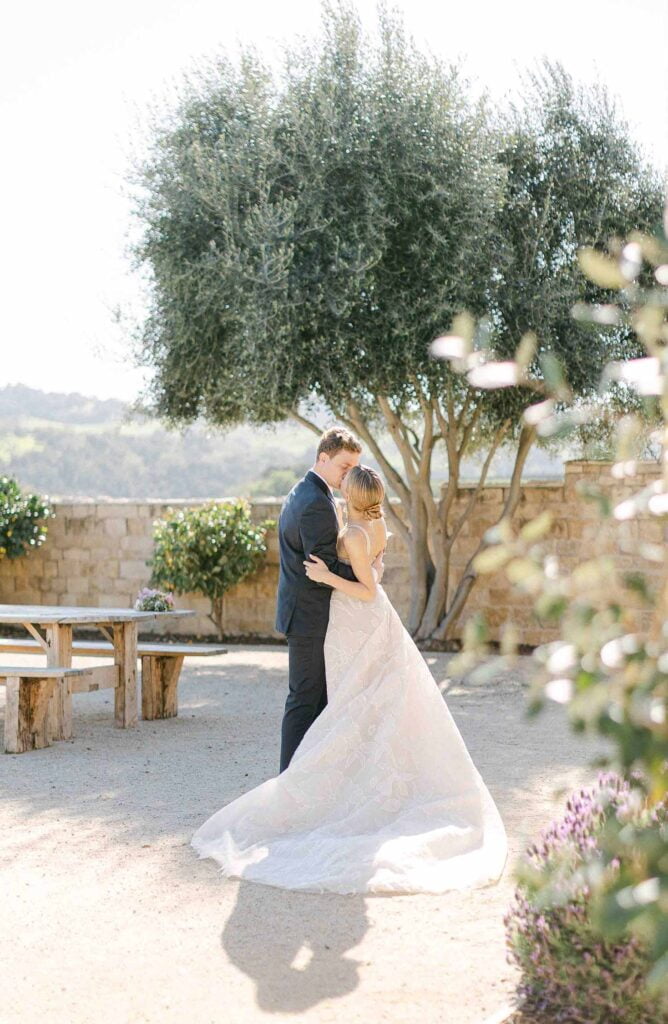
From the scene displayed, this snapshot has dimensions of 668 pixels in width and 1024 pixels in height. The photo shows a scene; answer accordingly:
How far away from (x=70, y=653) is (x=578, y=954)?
5.16 meters

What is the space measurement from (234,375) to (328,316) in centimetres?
116

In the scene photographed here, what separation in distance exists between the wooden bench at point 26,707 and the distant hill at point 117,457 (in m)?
35.3

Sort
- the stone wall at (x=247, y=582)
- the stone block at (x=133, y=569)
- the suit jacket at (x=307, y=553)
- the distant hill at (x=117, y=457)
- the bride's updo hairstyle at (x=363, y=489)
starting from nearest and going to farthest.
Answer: the bride's updo hairstyle at (x=363, y=489)
the suit jacket at (x=307, y=553)
the stone wall at (x=247, y=582)
the stone block at (x=133, y=569)
the distant hill at (x=117, y=457)

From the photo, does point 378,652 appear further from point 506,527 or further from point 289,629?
point 506,527

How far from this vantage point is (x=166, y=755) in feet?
21.4

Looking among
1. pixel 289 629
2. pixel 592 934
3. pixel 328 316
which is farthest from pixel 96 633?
pixel 592 934

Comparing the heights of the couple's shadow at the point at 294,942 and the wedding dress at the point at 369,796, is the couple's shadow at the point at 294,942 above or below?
below

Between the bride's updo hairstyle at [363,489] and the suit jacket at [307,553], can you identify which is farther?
the suit jacket at [307,553]

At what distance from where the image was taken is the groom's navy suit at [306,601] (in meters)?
4.86

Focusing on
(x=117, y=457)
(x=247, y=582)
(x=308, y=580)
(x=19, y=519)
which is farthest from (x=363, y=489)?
(x=117, y=457)

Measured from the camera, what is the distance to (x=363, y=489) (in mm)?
4699

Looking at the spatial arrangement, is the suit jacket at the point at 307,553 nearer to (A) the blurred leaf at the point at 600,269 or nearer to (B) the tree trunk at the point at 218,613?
(A) the blurred leaf at the point at 600,269

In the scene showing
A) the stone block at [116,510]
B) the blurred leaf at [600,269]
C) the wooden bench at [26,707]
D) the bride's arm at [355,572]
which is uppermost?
the blurred leaf at [600,269]

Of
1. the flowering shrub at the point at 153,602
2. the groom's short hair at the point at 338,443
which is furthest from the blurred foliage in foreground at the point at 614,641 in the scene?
the flowering shrub at the point at 153,602
